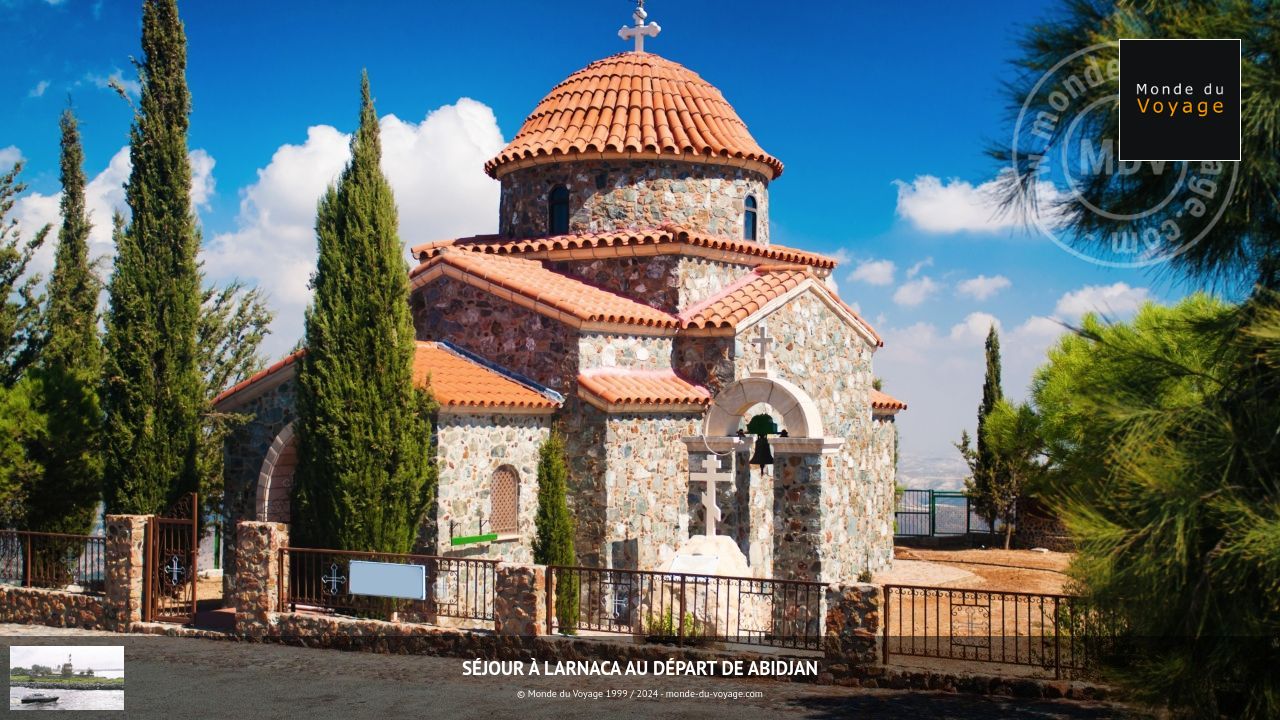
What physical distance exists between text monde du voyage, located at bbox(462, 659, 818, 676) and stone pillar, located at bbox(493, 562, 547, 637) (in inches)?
16.1

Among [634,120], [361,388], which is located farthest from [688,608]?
[634,120]

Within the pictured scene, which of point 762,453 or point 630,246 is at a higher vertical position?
point 630,246

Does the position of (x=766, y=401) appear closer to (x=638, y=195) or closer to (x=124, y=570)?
(x=638, y=195)

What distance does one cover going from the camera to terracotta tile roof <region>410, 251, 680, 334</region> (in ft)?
58.0

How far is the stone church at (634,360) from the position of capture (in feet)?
56.0

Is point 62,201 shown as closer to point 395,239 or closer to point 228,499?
point 228,499

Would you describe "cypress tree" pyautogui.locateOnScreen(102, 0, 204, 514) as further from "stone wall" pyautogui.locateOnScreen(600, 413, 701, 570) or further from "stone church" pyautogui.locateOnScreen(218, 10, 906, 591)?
"stone wall" pyautogui.locateOnScreen(600, 413, 701, 570)

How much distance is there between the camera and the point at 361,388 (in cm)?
1554

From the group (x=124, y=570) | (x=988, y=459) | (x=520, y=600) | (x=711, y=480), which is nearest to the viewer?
(x=520, y=600)

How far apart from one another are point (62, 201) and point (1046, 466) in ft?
82.4

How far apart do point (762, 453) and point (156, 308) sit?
9837mm

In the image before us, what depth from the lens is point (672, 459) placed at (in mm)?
18078

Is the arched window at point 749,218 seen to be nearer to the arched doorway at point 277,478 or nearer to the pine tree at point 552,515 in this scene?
the pine tree at point 552,515

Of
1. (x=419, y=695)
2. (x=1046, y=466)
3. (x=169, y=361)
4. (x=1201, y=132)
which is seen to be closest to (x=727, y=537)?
(x=419, y=695)
